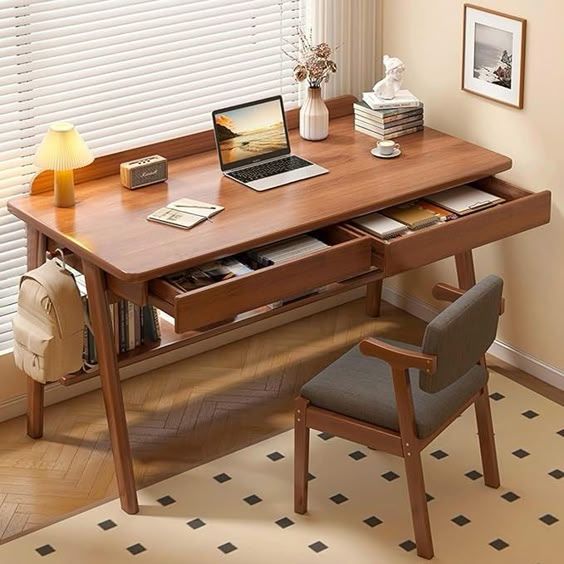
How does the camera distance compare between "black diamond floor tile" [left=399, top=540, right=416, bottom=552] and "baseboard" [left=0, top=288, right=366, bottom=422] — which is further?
"baseboard" [left=0, top=288, right=366, bottom=422]

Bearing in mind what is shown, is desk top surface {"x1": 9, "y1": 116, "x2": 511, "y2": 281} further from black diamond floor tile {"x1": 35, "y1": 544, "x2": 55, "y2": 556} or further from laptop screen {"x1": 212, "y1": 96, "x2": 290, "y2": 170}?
black diamond floor tile {"x1": 35, "y1": 544, "x2": 55, "y2": 556}

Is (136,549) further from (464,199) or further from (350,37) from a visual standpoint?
(350,37)

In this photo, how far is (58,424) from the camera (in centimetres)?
412

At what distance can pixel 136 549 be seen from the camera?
11.4ft

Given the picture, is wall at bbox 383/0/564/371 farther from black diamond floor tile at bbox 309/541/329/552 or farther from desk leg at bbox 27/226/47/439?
desk leg at bbox 27/226/47/439

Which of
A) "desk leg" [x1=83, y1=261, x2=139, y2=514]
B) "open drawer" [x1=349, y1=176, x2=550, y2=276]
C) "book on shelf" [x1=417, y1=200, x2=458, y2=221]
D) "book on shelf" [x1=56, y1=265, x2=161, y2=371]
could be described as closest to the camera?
"desk leg" [x1=83, y1=261, x2=139, y2=514]

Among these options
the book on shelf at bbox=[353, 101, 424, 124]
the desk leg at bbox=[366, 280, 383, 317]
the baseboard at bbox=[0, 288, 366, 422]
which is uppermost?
the book on shelf at bbox=[353, 101, 424, 124]

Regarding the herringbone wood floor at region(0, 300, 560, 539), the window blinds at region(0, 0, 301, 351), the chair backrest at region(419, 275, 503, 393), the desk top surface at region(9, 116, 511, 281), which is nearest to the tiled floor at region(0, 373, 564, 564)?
the herringbone wood floor at region(0, 300, 560, 539)

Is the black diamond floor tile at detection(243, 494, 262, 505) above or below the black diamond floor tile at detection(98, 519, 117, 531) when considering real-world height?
above

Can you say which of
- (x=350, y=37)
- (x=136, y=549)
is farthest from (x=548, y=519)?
(x=350, y=37)

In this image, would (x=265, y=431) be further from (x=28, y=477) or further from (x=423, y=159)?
(x=423, y=159)

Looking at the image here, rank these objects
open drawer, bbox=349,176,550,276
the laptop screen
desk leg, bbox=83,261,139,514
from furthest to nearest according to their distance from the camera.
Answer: the laptop screen
open drawer, bbox=349,176,550,276
desk leg, bbox=83,261,139,514

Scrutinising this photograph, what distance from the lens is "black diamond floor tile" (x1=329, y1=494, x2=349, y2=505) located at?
3674 millimetres

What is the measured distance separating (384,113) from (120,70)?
0.93 meters
